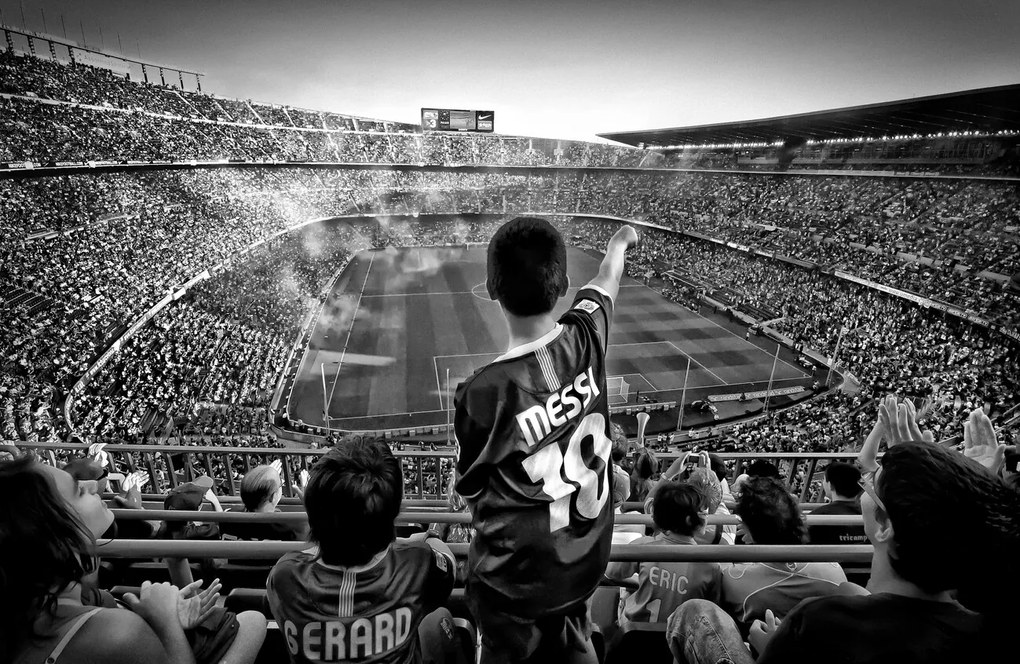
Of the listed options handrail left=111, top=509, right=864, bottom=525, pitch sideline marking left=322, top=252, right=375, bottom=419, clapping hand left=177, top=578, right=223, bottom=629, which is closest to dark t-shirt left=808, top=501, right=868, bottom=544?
handrail left=111, top=509, right=864, bottom=525

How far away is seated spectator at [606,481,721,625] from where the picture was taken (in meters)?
2.50

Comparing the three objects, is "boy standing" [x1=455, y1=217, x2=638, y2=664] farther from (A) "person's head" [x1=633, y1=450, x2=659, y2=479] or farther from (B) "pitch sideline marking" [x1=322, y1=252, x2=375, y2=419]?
(B) "pitch sideline marking" [x1=322, y1=252, x2=375, y2=419]

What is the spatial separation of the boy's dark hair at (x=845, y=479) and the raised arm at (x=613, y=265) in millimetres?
2987

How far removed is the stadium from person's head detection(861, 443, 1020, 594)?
2 centimetres

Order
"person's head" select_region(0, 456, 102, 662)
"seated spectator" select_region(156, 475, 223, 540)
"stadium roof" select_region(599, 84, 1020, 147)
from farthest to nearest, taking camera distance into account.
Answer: "stadium roof" select_region(599, 84, 1020, 147) → "seated spectator" select_region(156, 475, 223, 540) → "person's head" select_region(0, 456, 102, 662)

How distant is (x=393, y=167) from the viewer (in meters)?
56.4

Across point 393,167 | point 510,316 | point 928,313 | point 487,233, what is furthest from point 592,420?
point 393,167

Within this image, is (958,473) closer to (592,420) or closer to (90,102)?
(592,420)

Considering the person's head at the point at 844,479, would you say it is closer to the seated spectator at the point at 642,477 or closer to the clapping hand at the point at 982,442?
the clapping hand at the point at 982,442

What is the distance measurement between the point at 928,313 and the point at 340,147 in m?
54.8

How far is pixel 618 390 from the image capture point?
762 inches

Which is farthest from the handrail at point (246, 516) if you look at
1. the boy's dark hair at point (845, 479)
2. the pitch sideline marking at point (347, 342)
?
the pitch sideline marking at point (347, 342)

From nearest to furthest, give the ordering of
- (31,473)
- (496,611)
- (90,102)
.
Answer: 1. (31,473)
2. (496,611)
3. (90,102)

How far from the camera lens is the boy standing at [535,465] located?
1.48m
